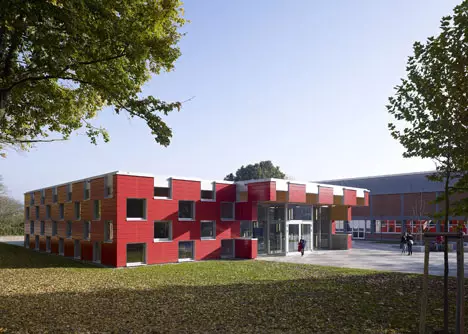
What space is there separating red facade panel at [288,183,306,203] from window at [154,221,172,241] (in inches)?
350

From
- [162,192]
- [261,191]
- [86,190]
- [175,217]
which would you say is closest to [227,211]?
[261,191]

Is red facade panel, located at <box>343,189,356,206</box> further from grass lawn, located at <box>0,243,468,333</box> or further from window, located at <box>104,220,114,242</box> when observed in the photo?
window, located at <box>104,220,114,242</box>

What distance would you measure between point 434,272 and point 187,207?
14.9 m

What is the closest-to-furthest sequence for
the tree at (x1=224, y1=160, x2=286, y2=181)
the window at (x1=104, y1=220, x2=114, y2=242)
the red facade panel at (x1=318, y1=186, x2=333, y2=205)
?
the window at (x1=104, y1=220, x2=114, y2=242)
the red facade panel at (x1=318, y1=186, x2=333, y2=205)
the tree at (x1=224, y1=160, x2=286, y2=181)

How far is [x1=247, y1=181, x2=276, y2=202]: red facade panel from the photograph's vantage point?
27.8m

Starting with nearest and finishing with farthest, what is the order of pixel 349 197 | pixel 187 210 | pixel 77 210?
pixel 187 210
pixel 77 210
pixel 349 197

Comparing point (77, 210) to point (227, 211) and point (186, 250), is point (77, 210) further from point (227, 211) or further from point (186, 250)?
A: point (227, 211)

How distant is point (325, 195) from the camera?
33.3 metres

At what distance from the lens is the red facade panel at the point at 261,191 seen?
27.8 meters

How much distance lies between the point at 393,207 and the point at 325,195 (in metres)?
29.9

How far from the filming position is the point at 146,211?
25.0 meters

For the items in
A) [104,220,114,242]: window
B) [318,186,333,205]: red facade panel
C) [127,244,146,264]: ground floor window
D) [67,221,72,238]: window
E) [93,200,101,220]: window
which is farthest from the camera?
[318,186,333,205]: red facade panel

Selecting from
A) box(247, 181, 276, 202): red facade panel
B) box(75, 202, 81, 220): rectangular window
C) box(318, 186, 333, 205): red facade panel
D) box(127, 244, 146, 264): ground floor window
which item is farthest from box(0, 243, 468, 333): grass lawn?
box(318, 186, 333, 205): red facade panel

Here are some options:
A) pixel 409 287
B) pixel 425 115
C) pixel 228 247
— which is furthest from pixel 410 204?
pixel 425 115
